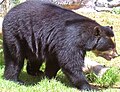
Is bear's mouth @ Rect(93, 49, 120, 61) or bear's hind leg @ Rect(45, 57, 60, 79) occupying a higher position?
bear's mouth @ Rect(93, 49, 120, 61)

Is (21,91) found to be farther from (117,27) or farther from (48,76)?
(117,27)

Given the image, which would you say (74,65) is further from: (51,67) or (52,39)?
(51,67)

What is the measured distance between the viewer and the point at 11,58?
702cm

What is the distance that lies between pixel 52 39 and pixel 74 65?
2.06 ft

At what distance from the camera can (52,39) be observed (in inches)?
261

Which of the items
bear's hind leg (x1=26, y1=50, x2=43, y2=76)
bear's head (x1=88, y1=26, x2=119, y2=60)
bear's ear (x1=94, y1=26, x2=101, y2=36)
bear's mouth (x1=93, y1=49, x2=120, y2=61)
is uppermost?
bear's ear (x1=94, y1=26, x2=101, y2=36)

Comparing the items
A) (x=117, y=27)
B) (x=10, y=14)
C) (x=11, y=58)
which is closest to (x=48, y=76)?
(x=11, y=58)

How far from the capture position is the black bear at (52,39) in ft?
21.3

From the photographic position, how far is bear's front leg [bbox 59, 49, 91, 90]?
21.1 feet

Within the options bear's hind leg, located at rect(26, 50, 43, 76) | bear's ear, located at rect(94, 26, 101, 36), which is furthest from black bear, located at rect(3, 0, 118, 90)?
bear's hind leg, located at rect(26, 50, 43, 76)

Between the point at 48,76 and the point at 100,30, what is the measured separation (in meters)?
1.43

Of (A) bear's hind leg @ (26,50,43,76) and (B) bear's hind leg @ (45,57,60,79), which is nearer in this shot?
(B) bear's hind leg @ (45,57,60,79)

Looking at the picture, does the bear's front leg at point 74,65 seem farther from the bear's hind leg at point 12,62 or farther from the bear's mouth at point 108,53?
the bear's hind leg at point 12,62

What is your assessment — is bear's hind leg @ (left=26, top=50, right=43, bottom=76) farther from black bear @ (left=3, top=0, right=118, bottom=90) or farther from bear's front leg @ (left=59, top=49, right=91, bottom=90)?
bear's front leg @ (left=59, top=49, right=91, bottom=90)
